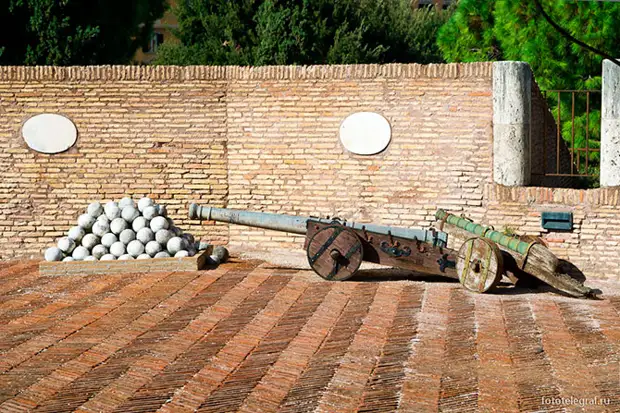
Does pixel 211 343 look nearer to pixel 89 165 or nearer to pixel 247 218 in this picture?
pixel 247 218

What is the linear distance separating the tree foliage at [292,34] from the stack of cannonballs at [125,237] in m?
10.8

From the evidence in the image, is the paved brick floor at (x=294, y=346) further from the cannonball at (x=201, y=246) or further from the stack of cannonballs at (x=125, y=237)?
the cannonball at (x=201, y=246)

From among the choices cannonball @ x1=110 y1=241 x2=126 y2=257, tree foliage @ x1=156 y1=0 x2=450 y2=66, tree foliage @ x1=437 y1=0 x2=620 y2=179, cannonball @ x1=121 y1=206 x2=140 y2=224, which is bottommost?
cannonball @ x1=110 y1=241 x2=126 y2=257

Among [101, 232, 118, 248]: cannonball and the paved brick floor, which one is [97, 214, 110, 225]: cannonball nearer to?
[101, 232, 118, 248]: cannonball

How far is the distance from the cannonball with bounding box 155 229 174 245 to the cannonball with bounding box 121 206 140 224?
0.35 metres

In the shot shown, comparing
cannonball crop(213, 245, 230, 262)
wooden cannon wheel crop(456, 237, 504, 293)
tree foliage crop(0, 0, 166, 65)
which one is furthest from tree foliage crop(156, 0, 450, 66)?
wooden cannon wheel crop(456, 237, 504, 293)

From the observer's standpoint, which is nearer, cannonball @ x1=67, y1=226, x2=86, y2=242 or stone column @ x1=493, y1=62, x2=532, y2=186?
stone column @ x1=493, y1=62, x2=532, y2=186

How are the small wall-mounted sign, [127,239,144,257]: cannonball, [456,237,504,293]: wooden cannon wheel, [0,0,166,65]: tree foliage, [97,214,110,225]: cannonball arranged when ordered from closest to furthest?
[456,237,504,293]: wooden cannon wheel, the small wall-mounted sign, [127,239,144,257]: cannonball, [97,214,110,225]: cannonball, [0,0,166,65]: tree foliage

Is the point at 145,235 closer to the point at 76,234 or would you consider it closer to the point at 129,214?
the point at 129,214

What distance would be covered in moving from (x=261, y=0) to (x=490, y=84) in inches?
518

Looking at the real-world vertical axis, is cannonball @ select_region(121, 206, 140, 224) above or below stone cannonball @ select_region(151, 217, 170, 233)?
above

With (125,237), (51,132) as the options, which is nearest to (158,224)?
(125,237)

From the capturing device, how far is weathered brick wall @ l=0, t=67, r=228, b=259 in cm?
1096

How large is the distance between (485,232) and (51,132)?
4.70m
